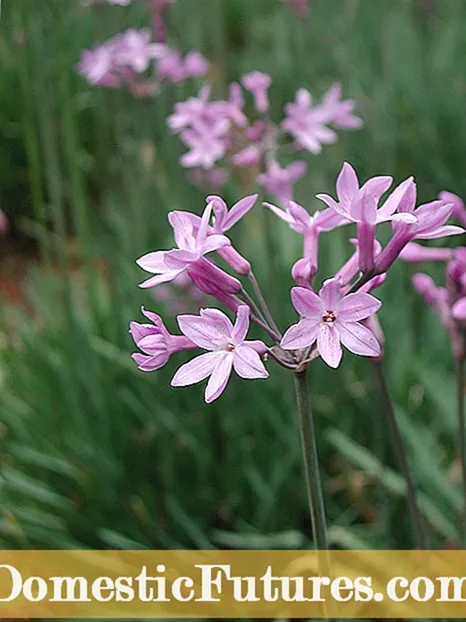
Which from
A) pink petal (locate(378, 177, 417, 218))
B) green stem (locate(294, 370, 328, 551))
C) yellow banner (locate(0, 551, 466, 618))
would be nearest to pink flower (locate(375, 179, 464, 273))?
pink petal (locate(378, 177, 417, 218))

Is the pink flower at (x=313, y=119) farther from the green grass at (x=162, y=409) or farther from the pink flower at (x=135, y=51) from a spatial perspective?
the pink flower at (x=135, y=51)

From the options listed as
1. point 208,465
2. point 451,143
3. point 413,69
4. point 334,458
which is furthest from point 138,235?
point 413,69

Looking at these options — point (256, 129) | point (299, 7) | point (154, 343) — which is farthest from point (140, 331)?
point (299, 7)

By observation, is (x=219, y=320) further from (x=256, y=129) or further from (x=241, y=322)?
(x=256, y=129)

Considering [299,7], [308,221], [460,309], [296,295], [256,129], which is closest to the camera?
[296,295]

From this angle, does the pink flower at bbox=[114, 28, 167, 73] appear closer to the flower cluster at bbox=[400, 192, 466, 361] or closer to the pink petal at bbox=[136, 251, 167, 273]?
the flower cluster at bbox=[400, 192, 466, 361]

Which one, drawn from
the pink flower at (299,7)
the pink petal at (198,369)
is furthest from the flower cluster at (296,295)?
the pink flower at (299,7)
